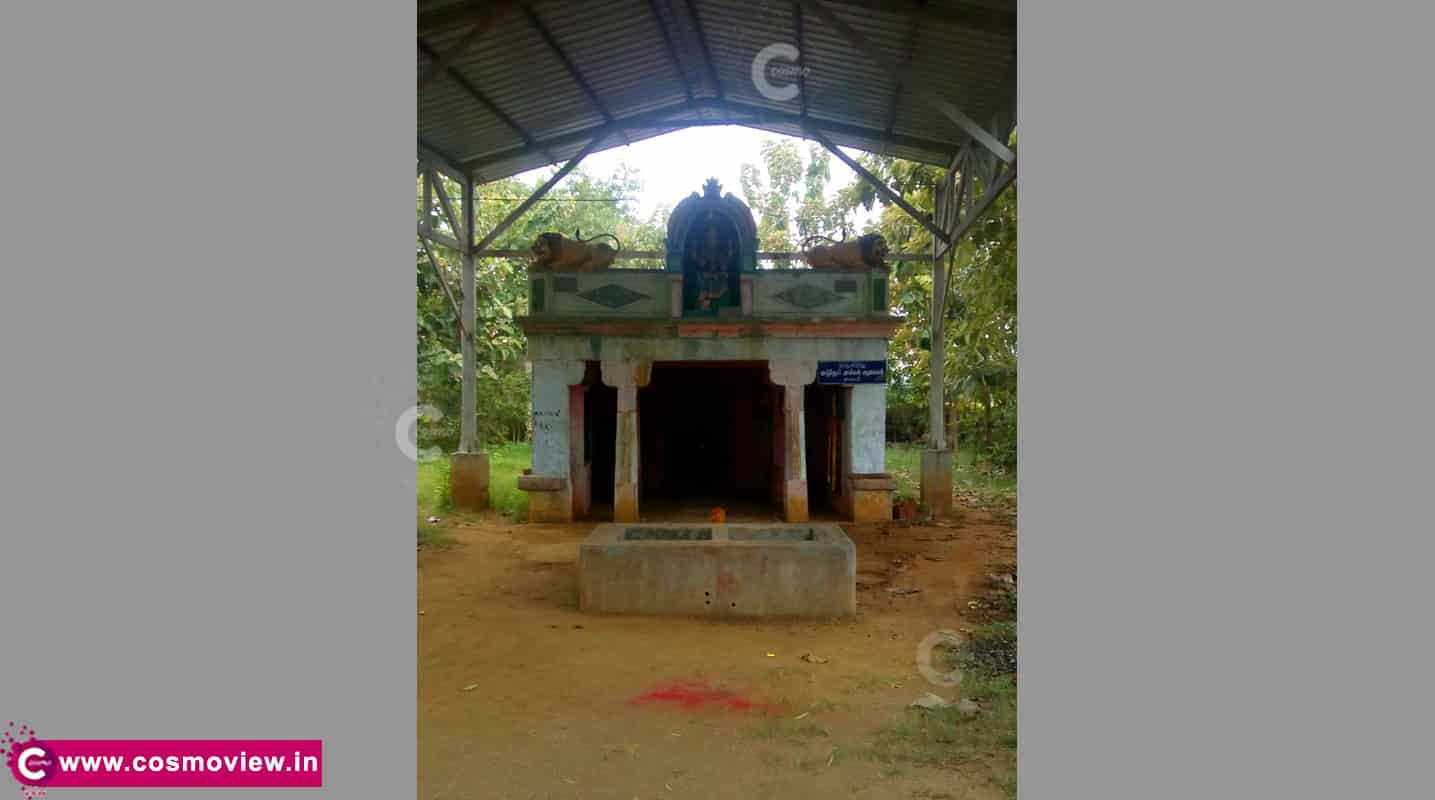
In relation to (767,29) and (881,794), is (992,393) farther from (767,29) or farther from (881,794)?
(881,794)

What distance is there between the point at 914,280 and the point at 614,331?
32.2 ft

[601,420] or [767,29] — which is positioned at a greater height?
[767,29]

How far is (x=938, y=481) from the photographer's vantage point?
1413cm

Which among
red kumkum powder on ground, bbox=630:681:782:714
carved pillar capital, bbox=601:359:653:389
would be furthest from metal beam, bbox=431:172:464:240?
red kumkum powder on ground, bbox=630:681:782:714

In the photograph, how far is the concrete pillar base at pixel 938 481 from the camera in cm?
1409

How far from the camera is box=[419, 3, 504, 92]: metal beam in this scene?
28.5 feet

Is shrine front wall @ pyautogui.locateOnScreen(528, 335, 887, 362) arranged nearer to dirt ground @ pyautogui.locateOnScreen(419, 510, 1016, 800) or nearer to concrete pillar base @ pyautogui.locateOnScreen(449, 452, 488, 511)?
concrete pillar base @ pyautogui.locateOnScreen(449, 452, 488, 511)

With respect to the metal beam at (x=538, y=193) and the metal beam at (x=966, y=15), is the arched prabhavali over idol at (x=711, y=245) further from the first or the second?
the metal beam at (x=966, y=15)

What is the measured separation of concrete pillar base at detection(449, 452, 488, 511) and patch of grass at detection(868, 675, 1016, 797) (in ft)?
33.3

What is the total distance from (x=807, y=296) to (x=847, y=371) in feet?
4.15

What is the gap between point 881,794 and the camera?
14.1ft

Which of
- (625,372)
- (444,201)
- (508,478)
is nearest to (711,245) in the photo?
(625,372)

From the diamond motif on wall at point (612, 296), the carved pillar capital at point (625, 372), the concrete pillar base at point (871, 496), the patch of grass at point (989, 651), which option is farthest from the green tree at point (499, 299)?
the patch of grass at point (989, 651)

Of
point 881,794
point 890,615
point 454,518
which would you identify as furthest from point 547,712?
point 454,518
